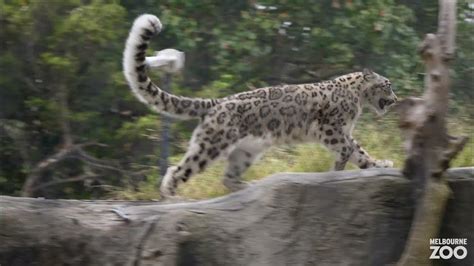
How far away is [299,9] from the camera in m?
10.8

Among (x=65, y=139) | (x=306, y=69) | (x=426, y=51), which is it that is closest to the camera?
(x=426, y=51)

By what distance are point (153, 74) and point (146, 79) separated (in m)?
2.75

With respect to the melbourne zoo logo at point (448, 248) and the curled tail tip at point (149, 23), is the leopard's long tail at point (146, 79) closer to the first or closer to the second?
the curled tail tip at point (149, 23)

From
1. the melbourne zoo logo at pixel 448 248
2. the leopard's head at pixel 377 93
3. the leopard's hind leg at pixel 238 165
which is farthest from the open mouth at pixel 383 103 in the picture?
the melbourne zoo logo at pixel 448 248

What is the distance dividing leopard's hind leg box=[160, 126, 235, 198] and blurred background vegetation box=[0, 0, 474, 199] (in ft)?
5.47

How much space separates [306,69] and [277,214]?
4.87m

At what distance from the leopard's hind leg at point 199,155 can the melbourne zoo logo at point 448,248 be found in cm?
179

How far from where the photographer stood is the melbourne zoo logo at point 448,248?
19.5ft

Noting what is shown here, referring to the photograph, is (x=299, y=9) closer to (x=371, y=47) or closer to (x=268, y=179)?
(x=371, y=47)

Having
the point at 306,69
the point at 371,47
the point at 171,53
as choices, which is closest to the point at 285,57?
the point at 306,69

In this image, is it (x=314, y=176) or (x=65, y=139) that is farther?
(x=65, y=139)

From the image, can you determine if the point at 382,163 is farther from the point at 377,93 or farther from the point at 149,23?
the point at 149,23

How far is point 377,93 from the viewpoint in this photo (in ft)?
26.1

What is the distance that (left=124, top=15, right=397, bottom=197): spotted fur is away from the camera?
693 cm
